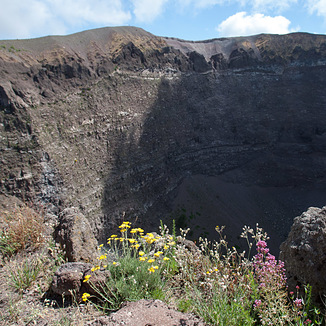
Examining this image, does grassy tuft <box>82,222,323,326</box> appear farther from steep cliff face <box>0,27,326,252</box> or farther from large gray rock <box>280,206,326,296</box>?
steep cliff face <box>0,27,326,252</box>

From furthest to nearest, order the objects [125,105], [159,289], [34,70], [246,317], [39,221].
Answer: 1. [125,105]
2. [34,70]
3. [39,221]
4. [159,289]
5. [246,317]

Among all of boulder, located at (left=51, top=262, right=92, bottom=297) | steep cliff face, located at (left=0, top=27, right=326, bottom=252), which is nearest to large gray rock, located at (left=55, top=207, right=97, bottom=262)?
boulder, located at (left=51, top=262, right=92, bottom=297)

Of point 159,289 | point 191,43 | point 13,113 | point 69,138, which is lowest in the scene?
point 159,289

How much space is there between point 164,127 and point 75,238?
17.7 m

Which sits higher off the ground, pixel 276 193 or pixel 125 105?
pixel 125 105

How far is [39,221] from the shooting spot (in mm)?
4754

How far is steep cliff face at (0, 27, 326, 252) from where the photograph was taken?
13812 mm

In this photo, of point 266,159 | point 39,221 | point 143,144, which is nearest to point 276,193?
point 266,159

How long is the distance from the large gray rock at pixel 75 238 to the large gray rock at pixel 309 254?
289 cm

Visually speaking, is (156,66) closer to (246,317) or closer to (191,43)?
(191,43)

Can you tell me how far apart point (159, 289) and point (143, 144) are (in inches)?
651

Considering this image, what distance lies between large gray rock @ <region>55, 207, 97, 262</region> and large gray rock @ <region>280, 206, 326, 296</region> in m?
2.89

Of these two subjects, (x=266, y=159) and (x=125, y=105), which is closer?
(x=125, y=105)

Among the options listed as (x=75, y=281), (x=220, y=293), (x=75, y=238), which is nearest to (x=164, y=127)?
(x=75, y=238)
